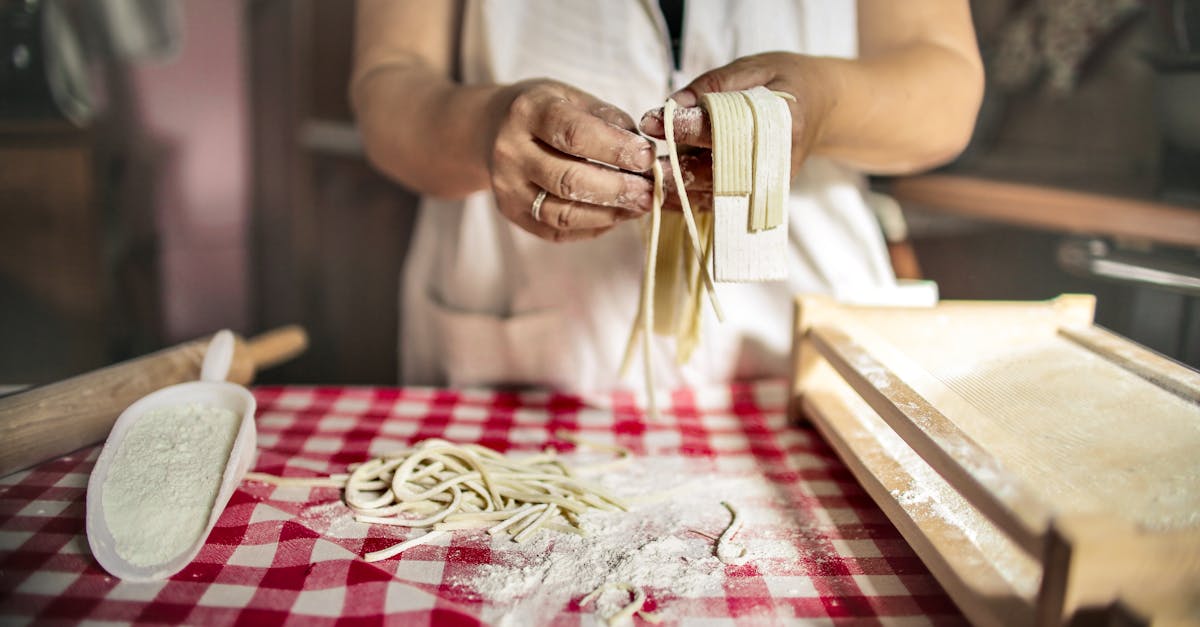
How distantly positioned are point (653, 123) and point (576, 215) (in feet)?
0.46

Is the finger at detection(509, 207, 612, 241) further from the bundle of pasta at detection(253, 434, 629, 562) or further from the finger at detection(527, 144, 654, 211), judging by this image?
the bundle of pasta at detection(253, 434, 629, 562)

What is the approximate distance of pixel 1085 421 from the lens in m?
0.81

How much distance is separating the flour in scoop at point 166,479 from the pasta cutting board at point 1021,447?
0.67 m

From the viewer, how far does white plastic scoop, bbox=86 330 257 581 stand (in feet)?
2.37

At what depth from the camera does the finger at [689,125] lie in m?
0.78

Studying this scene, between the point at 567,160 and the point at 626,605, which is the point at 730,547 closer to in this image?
the point at 626,605

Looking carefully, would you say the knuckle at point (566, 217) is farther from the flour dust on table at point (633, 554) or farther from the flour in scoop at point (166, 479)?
the flour in scoop at point (166, 479)

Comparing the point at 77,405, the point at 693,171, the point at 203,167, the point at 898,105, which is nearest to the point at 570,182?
the point at 693,171

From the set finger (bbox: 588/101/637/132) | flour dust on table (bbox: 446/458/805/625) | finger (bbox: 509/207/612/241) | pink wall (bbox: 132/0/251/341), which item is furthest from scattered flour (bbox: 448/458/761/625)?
pink wall (bbox: 132/0/251/341)

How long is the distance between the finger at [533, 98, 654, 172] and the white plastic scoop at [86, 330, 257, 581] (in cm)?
44

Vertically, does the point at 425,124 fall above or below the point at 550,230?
above

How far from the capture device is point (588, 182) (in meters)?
0.84

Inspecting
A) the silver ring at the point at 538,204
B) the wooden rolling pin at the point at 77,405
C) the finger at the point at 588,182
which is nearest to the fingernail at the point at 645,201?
the finger at the point at 588,182

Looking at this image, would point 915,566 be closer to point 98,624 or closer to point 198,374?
point 98,624
